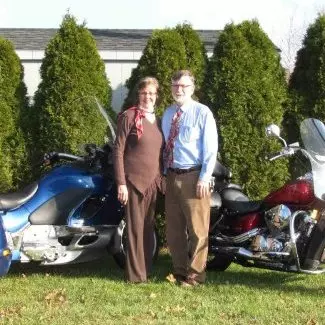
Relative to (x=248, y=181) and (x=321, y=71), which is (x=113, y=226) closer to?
(x=248, y=181)

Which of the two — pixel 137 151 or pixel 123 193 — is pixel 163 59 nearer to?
pixel 137 151

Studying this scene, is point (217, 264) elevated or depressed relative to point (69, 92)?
depressed

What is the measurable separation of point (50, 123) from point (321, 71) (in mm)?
3277

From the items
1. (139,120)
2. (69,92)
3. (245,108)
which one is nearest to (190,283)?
(139,120)

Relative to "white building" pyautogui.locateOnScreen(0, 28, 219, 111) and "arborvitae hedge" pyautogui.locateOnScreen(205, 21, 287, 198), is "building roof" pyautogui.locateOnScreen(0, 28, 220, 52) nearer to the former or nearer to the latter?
"white building" pyautogui.locateOnScreen(0, 28, 219, 111)

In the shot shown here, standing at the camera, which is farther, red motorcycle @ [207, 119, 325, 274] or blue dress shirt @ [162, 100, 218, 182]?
red motorcycle @ [207, 119, 325, 274]

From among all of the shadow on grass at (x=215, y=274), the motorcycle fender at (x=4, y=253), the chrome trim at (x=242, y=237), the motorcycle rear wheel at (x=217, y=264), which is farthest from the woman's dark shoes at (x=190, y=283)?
the motorcycle fender at (x=4, y=253)

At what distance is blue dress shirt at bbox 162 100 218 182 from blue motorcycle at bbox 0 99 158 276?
0.92m

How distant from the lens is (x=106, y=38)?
16.0m

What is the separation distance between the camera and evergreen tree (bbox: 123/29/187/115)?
8.47 metres

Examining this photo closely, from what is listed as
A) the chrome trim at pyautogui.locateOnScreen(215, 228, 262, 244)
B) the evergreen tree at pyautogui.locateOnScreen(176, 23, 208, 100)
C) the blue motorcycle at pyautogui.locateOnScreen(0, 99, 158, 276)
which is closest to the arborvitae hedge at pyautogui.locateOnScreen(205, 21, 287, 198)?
the evergreen tree at pyautogui.locateOnScreen(176, 23, 208, 100)

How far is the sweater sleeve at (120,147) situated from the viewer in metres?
6.20

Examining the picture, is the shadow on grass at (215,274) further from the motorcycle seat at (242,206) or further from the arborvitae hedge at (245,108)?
the arborvitae hedge at (245,108)

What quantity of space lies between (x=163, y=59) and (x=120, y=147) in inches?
99.1
